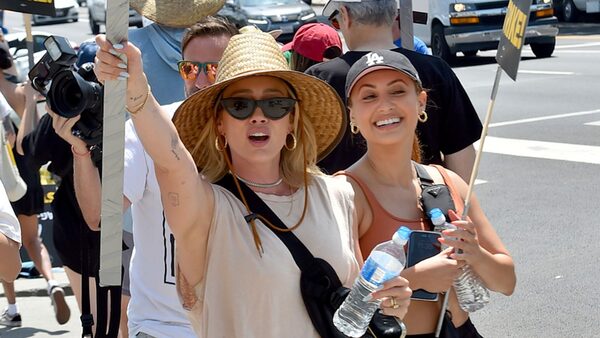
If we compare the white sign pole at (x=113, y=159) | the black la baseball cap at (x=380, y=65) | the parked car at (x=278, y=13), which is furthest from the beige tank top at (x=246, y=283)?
the parked car at (x=278, y=13)

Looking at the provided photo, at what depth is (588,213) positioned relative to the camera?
30.2 ft

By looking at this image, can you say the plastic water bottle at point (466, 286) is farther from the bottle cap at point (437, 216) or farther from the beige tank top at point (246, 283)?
the beige tank top at point (246, 283)

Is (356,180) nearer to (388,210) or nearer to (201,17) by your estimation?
(388,210)

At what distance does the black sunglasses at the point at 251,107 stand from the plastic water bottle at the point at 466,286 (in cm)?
62

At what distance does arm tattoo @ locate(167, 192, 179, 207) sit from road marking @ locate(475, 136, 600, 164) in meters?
8.80

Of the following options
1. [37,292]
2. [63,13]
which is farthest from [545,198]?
[63,13]

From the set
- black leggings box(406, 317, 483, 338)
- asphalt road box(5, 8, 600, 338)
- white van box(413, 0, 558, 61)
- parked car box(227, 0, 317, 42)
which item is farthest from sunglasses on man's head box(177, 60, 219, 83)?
parked car box(227, 0, 317, 42)

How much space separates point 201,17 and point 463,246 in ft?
6.50

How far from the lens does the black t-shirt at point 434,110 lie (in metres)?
4.87

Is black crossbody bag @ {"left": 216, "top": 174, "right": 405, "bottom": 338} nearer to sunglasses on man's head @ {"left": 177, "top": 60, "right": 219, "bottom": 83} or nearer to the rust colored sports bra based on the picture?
the rust colored sports bra

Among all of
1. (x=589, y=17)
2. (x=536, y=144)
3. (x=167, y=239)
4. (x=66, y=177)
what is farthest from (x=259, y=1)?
(x=167, y=239)

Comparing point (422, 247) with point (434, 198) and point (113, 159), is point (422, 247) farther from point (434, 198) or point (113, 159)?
point (113, 159)

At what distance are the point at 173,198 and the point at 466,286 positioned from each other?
1.06m

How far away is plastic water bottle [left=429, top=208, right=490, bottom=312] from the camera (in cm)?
350
